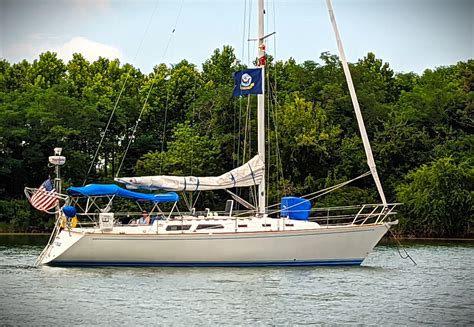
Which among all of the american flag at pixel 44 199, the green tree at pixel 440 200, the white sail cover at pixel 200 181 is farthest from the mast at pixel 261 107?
the green tree at pixel 440 200

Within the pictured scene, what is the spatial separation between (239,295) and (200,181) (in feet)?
29.6

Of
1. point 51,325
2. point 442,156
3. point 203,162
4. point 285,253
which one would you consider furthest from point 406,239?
point 51,325

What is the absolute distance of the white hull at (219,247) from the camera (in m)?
36.5

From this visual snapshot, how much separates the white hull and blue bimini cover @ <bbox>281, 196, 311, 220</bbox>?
1834 millimetres

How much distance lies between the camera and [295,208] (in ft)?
126

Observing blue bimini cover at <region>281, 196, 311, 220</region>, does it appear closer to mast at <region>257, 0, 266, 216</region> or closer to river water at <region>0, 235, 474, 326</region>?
mast at <region>257, 0, 266, 216</region>

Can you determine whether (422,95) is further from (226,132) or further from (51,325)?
(51,325)

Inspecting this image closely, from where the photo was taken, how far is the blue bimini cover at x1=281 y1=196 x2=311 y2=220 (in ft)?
125

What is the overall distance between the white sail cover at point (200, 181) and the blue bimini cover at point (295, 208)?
1496 millimetres

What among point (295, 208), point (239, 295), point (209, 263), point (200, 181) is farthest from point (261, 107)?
point (239, 295)

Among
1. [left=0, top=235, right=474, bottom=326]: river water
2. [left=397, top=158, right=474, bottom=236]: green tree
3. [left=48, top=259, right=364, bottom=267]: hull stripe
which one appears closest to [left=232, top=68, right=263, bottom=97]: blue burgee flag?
[left=48, top=259, right=364, bottom=267]: hull stripe

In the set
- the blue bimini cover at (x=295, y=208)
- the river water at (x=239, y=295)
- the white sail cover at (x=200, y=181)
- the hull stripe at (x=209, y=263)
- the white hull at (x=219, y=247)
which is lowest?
the river water at (x=239, y=295)

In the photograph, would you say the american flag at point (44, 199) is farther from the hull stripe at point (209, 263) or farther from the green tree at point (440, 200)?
the green tree at point (440, 200)

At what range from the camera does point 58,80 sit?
8275 cm
